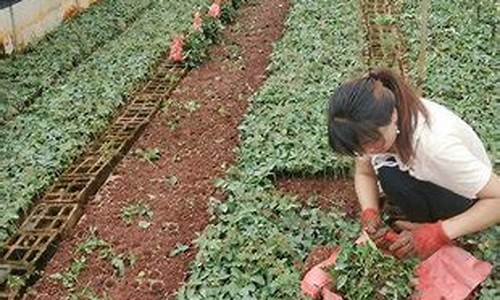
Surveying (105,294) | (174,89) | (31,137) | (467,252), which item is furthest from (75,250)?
(174,89)

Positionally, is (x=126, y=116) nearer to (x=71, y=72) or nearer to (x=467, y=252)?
(x=71, y=72)

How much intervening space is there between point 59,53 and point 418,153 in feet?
24.0

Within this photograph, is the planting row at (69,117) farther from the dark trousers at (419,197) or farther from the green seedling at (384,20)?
the dark trousers at (419,197)

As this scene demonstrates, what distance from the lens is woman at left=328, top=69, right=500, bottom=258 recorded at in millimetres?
3047

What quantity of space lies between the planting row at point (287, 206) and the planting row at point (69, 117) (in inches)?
63.6

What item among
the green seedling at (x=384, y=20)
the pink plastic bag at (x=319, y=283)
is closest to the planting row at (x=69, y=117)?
the pink plastic bag at (x=319, y=283)

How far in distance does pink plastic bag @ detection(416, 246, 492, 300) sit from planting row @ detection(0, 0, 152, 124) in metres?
5.35

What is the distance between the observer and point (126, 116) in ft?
23.7

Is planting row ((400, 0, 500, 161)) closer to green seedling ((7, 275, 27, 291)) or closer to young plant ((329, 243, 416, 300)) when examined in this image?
young plant ((329, 243, 416, 300))

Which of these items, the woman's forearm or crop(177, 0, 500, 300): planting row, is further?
crop(177, 0, 500, 300): planting row

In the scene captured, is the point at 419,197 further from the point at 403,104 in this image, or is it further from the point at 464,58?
the point at 464,58

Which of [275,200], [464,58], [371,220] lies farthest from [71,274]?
[464,58]

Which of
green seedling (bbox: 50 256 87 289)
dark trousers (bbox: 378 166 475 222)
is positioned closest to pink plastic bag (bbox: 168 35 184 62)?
green seedling (bbox: 50 256 87 289)

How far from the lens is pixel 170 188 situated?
5652 millimetres
